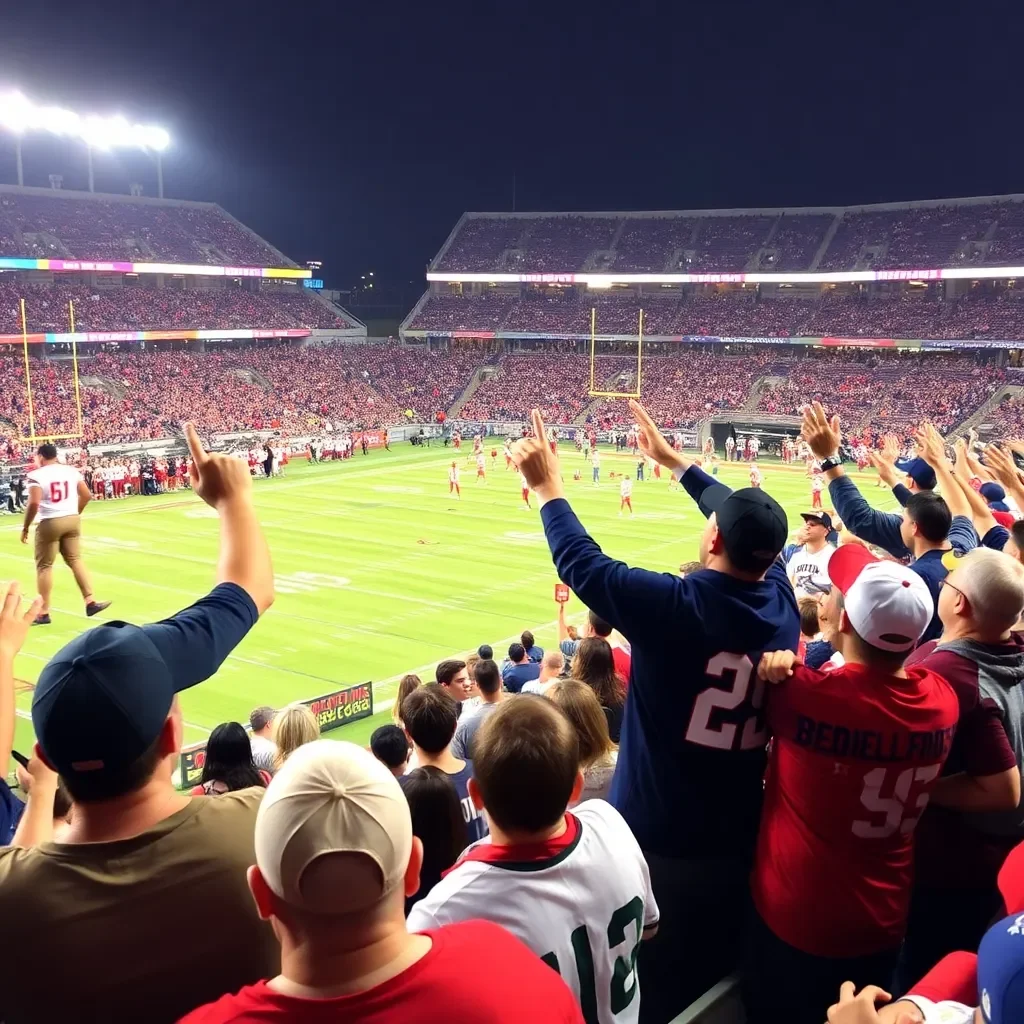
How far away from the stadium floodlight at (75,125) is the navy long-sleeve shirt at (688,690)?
57977 mm

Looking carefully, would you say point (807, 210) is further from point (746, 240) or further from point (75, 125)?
point (75, 125)

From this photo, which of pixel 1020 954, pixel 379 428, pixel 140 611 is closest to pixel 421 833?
pixel 1020 954

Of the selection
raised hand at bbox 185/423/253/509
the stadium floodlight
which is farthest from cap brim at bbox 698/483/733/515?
the stadium floodlight

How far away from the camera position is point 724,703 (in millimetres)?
3436

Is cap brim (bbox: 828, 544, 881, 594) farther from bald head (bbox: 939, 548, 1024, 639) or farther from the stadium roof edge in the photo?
the stadium roof edge

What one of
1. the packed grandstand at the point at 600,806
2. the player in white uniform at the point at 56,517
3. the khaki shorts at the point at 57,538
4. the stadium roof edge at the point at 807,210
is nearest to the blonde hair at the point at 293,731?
the packed grandstand at the point at 600,806

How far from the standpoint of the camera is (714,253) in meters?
69.8

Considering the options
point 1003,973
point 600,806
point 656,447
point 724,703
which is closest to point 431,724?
point 656,447

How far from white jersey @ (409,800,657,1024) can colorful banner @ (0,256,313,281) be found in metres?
58.1

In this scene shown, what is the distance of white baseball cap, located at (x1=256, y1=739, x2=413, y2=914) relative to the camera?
75.4 inches

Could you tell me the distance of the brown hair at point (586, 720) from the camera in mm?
4832

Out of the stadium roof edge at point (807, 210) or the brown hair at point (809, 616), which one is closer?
the brown hair at point (809, 616)

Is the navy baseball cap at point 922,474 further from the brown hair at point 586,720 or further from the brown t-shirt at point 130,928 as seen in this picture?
the brown t-shirt at point 130,928

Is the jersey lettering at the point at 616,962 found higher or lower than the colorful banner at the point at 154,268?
lower
